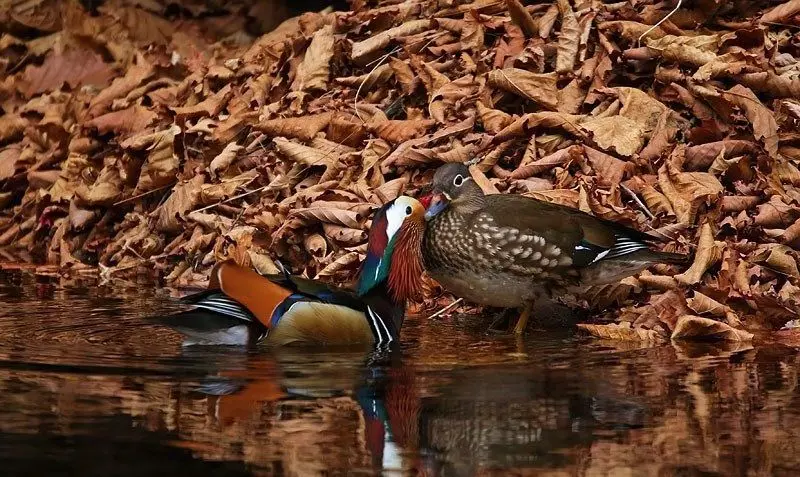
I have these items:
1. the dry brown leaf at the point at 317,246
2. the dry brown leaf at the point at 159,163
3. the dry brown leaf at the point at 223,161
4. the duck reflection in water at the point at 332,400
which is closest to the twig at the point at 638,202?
the dry brown leaf at the point at 317,246

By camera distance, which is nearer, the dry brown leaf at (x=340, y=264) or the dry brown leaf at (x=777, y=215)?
the dry brown leaf at (x=777, y=215)

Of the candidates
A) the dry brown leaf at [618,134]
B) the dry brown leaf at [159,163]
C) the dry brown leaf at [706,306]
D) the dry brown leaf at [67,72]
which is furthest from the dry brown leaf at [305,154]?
the dry brown leaf at [67,72]

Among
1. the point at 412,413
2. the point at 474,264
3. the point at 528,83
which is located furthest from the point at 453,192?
the point at 412,413

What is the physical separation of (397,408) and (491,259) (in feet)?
6.10

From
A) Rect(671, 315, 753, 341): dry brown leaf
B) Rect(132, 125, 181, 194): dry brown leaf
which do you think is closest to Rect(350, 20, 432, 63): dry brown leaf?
Rect(132, 125, 181, 194): dry brown leaf

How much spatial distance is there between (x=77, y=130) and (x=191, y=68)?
0.88 meters

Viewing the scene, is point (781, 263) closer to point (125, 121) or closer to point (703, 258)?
point (703, 258)

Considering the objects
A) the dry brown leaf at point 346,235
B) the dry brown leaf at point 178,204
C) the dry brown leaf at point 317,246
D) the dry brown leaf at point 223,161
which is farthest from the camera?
the dry brown leaf at point 223,161

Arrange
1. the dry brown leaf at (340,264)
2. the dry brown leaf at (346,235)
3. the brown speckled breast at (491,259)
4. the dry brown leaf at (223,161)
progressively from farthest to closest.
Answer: the dry brown leaf at (223,161) → the dry brown leaf at (346,235) → the dry brown leaf at (340,264) → the brown speckled breast at (491,259)

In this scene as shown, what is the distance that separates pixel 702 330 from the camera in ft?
16.6

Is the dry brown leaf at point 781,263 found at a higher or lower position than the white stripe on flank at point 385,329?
higher

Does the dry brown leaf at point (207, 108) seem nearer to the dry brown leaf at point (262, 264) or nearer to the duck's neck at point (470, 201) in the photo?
the dry brown leaf at point (262, 264)

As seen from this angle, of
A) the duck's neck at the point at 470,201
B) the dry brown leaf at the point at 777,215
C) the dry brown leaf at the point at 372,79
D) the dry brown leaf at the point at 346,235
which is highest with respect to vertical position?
the dry brown leaf at the point at 372,79

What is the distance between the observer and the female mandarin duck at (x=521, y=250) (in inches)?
211
